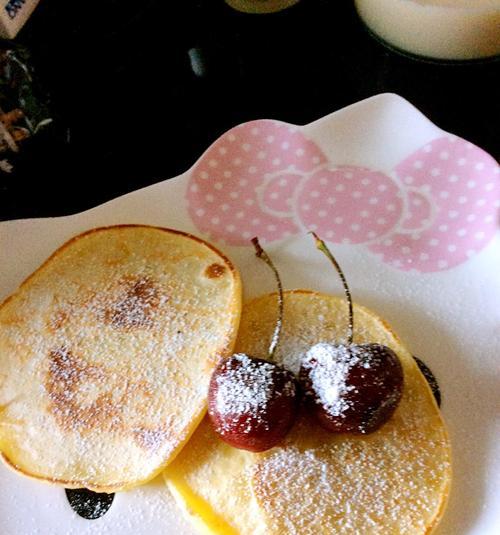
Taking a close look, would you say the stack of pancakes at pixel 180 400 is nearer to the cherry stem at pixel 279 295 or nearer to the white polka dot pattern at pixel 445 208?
the cherry stem at pixel 279 295

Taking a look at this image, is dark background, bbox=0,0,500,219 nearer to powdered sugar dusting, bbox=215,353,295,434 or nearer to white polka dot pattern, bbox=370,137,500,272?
white polka dot pattern, bbox=370,137,500,272

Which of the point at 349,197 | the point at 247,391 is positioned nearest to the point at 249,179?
the point at 349,197

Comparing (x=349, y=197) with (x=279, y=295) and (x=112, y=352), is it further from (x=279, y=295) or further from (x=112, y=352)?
(x=112, y=352)

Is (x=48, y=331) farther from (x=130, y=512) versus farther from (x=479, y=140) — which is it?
(x=479, y=140)

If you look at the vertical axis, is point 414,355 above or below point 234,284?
below

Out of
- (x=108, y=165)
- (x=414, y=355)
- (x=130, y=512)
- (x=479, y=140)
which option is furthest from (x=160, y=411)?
(x=479, y=140)

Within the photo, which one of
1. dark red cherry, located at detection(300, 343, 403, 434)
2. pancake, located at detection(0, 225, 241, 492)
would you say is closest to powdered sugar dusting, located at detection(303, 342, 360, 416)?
dark red cherry, located at detection(300, 343, 403, 434)

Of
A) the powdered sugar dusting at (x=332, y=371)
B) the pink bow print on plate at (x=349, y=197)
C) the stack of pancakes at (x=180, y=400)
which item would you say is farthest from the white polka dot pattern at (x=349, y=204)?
the powdered sugar dusting at (x=332, y=371)
